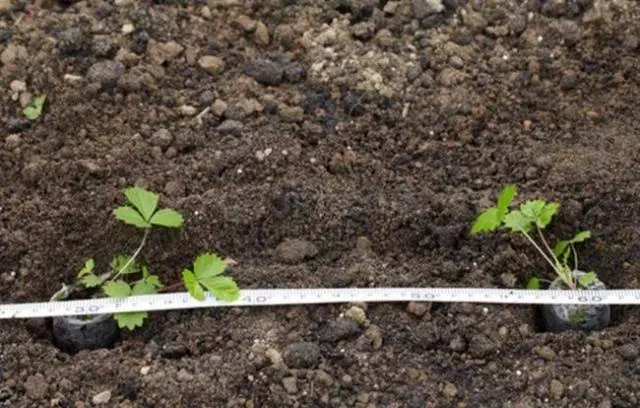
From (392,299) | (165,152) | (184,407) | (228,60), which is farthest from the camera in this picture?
(228,60)

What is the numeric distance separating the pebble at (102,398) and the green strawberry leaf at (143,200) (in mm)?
682

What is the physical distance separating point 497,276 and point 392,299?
0.43 m

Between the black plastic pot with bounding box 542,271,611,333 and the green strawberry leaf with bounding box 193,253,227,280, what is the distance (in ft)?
3.95

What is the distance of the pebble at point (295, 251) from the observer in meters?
3.67

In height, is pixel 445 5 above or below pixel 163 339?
above

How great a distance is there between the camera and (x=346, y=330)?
340 centimetres

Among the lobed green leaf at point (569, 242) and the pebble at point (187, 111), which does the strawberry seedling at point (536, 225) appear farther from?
the pebble at point (187, 111)

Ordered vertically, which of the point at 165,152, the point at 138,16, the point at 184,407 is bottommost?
the point at 184,407

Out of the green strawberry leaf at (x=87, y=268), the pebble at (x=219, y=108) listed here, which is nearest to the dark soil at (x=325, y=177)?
the pebble at (x=219, y=108)

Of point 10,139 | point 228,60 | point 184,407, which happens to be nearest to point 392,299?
point 184,407

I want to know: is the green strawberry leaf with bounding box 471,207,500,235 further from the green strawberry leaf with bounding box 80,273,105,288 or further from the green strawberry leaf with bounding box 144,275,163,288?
the green strawberry leaf with bounding box 80,273,105,288

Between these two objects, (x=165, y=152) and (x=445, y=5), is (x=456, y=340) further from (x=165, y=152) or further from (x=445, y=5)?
(x=445, y=5)

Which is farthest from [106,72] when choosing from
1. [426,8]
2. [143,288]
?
[426,8]

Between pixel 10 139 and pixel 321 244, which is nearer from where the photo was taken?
pixel 321 244
